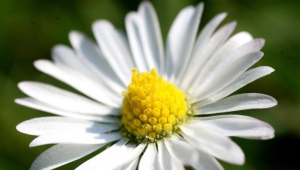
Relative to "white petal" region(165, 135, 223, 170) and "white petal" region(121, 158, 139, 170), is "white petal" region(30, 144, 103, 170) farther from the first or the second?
"white petal" region(165, 135, 223, 170)

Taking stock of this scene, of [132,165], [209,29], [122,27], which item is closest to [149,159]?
[132,165]

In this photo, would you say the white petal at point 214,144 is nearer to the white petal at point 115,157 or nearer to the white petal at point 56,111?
the white petal at point 115,157

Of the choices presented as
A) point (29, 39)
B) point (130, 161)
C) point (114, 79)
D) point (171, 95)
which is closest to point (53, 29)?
point (29, 39)

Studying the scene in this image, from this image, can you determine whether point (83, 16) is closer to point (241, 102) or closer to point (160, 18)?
point (160, 18)

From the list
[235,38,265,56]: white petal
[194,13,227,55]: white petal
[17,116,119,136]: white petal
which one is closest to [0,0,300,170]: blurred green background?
[17,116,119,136]: white petal

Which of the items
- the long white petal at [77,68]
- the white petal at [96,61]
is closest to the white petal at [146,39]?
the white petal at [96,61]
